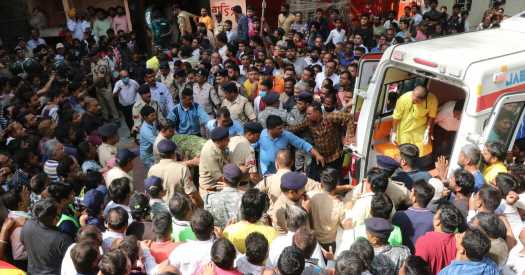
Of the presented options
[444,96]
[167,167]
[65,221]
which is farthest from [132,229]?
[444,96]

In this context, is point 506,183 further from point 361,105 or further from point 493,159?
point 361,105

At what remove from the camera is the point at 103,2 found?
13.3 meters

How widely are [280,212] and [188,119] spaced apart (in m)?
2.90

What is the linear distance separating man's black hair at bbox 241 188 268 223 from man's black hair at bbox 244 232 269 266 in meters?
0.44

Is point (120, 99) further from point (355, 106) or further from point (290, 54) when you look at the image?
point (355, 106)

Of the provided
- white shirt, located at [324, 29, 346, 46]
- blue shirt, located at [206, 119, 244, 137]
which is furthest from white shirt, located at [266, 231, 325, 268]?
white shirt, located at [324, 29, 346, 46]

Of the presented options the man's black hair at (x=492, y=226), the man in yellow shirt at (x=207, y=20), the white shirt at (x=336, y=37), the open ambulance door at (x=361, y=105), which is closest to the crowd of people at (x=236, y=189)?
the man's black hair at (x=492, y=226)

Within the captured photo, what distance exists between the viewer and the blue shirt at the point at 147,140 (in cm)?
550

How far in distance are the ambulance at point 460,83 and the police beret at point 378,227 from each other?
4.75ft

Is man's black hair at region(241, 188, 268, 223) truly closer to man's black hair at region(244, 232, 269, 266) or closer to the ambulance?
man's black hair at region(244, 232, 269, 266)

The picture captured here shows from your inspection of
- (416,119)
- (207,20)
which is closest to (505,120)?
(416,119)

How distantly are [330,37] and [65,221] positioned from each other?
808cm


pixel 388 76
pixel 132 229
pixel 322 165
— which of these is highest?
pixel 388 76

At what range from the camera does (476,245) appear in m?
2.88
